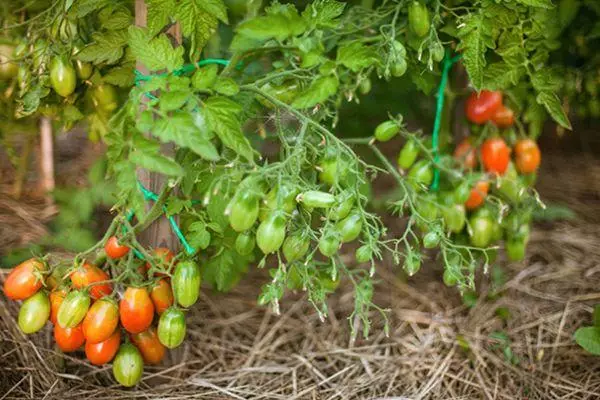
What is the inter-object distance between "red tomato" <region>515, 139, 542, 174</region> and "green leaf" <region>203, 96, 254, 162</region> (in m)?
0.86

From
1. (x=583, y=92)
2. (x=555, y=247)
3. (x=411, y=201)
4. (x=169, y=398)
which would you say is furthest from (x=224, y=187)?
(x=555, y=247)

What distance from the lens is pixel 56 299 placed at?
4.27 ft

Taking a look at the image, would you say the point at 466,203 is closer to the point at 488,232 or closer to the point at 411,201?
the point at 488,232

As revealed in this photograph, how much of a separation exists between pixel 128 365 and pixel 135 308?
148 millimetres

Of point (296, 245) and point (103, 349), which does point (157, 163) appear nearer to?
point (296, 245)

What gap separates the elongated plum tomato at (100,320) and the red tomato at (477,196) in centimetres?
84

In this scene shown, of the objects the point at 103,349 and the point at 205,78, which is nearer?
the point at 205,78

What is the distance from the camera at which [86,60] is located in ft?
4.40

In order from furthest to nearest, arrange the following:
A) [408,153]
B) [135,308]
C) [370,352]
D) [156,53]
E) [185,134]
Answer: [370,352] < [408,153] < [135,308] < [156,53] < [185,134]

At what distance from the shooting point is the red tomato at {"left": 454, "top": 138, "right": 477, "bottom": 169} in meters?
1.74

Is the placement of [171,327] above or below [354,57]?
below

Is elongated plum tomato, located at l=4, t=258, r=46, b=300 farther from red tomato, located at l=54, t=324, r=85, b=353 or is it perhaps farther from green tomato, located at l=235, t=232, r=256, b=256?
green tomato, located at l=235, t=232, r=256, b=256

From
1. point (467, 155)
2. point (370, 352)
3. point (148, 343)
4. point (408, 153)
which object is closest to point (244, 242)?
point (148, 343)

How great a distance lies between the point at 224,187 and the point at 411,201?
14.5 inches
